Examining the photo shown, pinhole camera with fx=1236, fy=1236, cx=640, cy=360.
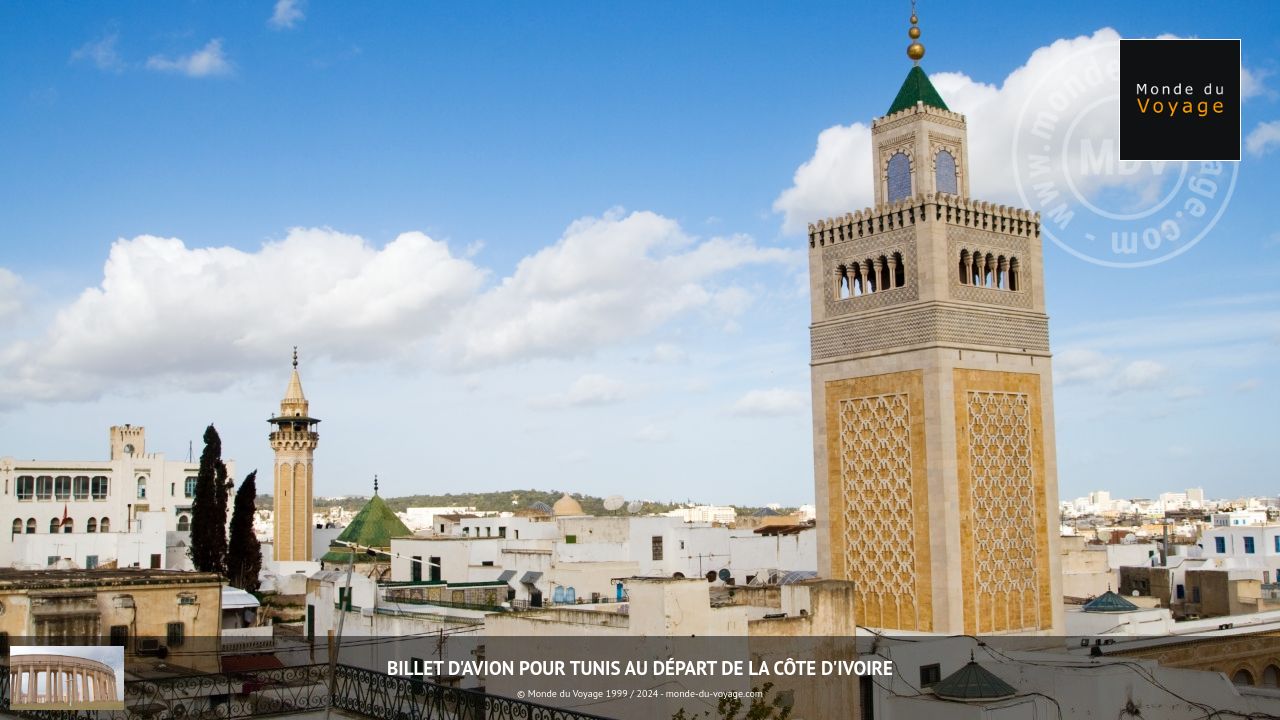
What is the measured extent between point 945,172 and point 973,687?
11049 millimetres

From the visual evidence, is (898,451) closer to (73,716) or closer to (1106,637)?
(1106,637)

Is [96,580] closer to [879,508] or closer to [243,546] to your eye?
[879,508]

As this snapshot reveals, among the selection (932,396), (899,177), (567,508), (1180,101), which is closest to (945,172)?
(899,177)

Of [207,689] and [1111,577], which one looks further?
[1111,577]

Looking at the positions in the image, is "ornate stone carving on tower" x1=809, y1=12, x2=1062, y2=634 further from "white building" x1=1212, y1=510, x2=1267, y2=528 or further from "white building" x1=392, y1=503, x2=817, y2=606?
"white building" x1=1212, y1=510, x2=1267, y2=528

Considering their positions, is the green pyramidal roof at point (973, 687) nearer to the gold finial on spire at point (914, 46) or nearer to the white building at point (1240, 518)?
the gold finial on spire at point (914, 46)

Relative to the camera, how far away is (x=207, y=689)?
17812mm

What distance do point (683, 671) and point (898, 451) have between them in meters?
10.1

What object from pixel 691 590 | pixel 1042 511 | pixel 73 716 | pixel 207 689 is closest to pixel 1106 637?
pixel 1042 511

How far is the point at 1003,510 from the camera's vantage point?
23688 millimetres

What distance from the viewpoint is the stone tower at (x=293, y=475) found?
50.2 metres

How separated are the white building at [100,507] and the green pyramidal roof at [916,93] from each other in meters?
32.8

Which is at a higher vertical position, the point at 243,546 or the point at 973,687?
the point at 243,546

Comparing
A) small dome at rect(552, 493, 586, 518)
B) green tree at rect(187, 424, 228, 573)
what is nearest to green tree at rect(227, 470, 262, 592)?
green tree at rect(187, 424, 228, 573)
